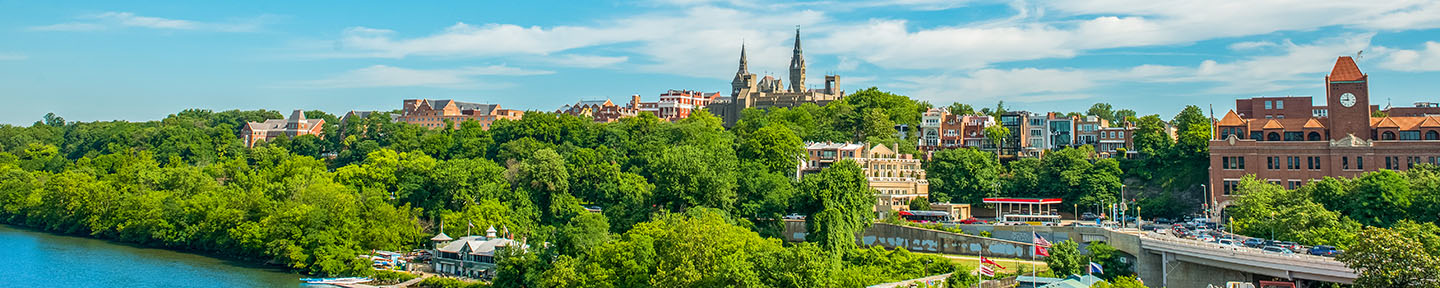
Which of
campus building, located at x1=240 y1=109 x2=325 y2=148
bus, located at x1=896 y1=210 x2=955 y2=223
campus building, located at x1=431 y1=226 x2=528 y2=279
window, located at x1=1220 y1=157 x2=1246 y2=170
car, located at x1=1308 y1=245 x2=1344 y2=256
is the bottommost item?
campus building, located at x1=431 y1=226 x2=528 y2=279

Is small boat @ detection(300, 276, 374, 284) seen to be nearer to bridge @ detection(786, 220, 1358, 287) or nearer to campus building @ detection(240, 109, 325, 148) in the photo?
bridge @ detection(786, 220, 1358, 287)

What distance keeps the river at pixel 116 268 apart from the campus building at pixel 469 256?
7298 mm

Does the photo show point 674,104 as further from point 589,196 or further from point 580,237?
point 580,237

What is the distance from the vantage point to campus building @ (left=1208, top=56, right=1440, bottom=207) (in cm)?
6756

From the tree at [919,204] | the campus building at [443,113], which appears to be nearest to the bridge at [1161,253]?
the tree at [919,204]

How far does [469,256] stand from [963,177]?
37.1m

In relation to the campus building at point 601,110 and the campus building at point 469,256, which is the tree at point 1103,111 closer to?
the campus building at point 601,110

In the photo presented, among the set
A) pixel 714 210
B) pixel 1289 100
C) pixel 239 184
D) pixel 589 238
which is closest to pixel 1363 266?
pixel 589 238

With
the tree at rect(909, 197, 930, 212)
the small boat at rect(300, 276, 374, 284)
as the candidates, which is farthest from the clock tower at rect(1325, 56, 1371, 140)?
the small boat at rect(300, 276, 374, 284)

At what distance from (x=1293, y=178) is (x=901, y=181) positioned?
25.1 metres

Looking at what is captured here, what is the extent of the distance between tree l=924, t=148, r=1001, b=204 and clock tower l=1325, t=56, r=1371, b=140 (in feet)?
70.8

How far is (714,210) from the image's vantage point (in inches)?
2438

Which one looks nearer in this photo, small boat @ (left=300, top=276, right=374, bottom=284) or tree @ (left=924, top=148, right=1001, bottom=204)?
small boat @ (left=300, top=276, right=374, bottom=284)

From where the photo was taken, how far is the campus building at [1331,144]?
67562mm
